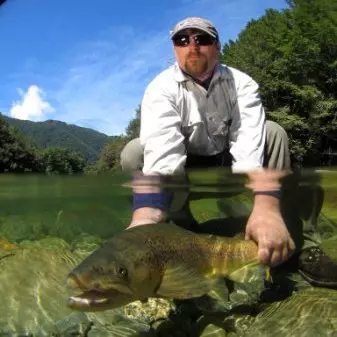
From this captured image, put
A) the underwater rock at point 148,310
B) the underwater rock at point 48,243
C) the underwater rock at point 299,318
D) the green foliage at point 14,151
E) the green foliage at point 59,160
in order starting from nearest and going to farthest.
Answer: the underwater rock at point 299,318
the underwater rock at point 148,310
the underwater rock at point 48,243
the green foliage at point 14,151
the green foliage at point 59,160

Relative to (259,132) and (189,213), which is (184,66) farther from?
(189,213)

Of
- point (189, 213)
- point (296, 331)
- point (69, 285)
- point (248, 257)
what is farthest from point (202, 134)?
point (69, 285)

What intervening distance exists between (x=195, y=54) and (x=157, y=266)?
6.02ft

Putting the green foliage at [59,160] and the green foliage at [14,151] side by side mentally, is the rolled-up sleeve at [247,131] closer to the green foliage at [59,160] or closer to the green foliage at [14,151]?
the green foliage at [14,151]

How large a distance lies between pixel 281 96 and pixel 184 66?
53.0 m

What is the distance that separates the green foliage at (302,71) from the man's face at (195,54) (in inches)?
1826

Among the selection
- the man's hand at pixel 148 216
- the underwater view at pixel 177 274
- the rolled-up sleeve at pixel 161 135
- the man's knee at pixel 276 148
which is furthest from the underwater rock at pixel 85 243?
the man's knee at pixel 276 148

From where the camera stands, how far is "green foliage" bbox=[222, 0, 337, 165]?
5216 cm

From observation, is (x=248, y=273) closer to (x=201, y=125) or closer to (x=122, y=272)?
(x=122, y=272)

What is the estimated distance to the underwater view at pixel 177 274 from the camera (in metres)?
2.81

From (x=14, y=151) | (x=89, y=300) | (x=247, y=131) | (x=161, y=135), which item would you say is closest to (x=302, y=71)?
(x=14, y=151)

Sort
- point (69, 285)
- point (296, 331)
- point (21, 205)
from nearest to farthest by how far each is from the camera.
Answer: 1. point (69, 285)
2. point (296, 331)
3. point (21, 205)

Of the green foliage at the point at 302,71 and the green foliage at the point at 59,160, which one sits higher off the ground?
the green foliage at the point at 302,71

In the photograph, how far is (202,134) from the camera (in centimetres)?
407
